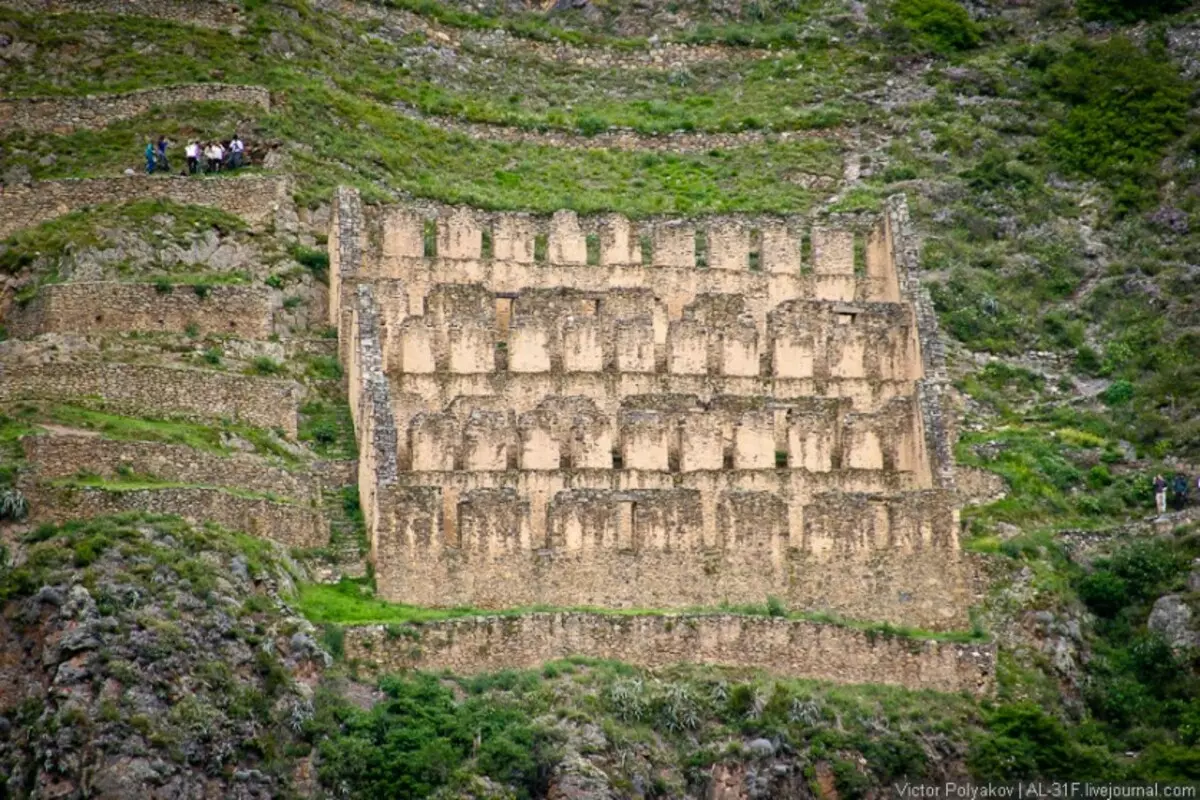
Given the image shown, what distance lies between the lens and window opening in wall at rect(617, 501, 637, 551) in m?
69.3

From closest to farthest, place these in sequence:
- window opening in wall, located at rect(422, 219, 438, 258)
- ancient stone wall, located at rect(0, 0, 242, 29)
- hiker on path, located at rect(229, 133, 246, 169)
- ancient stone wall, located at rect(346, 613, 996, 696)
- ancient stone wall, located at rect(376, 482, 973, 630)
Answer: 1. ancient stone wall, located at rect(346, 613, 996, 696)
2. ancient stone wall, located at rect(376, 482, 973, 630)
3. window opening in wall, located at rect(422, 219, 438, 258)
4. hiker on path, located at rect(229, 133, 246, 169)
5. ancient stone wall, located at rect(0, 0, 242, 29)

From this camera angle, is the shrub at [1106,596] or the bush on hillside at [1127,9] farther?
the bush on hillside at [1127,9]

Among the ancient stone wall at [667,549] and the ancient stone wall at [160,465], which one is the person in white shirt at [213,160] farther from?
the ancient stone wall at [667,549]

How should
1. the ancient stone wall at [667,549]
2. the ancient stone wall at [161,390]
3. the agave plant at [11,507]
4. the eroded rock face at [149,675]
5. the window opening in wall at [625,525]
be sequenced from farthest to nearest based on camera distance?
the ancient stone wall at [161,390], the window opening in wall at [625,525], the ancient stone wall at [667,549], the agave plant at [11,507], the eroded rock face at [149,675]

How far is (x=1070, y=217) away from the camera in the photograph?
86.8m

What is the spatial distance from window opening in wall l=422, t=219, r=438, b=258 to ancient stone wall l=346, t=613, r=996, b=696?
15294 millimetres

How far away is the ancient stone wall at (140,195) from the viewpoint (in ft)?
257

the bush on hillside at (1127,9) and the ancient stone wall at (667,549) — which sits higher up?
the bush on hillside at (1127,9)

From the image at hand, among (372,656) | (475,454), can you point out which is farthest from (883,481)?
(372,656)

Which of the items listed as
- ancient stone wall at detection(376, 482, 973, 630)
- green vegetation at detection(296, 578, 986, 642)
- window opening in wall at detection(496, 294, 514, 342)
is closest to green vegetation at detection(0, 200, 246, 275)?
window opening in wall at detection(496, 294, 514, 342)

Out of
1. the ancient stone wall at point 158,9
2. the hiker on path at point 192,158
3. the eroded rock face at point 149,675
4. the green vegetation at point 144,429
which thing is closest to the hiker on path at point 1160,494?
the green vegetation at point 144,429

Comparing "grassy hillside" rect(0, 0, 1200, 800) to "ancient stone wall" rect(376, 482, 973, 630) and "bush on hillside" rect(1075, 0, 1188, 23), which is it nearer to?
"bush on hillside" rect(1075, 0, 1188, 23)

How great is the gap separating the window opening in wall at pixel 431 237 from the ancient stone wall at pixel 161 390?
749 cm

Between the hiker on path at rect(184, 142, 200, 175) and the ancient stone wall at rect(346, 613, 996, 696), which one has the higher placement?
the hiker on path at rect(184, 142, 200, 175)
